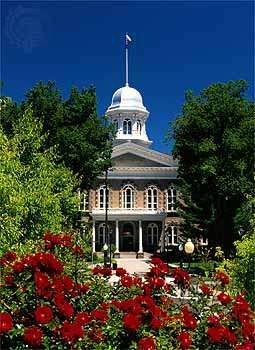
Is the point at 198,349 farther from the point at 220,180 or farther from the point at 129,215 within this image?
the point at 129,215

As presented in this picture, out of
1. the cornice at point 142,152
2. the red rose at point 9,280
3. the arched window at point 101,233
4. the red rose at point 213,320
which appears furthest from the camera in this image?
the cornice at point 142,152

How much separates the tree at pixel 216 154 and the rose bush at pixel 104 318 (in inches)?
1028

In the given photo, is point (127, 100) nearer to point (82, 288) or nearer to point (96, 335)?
point (82, 288)

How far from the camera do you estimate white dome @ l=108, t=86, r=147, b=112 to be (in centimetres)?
5962

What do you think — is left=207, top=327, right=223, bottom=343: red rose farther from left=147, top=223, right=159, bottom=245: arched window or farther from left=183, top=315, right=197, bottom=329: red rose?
left=147, top=223, right=159, bottom=245: arched window

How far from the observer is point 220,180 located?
105 ft

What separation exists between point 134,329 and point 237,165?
1075 inches

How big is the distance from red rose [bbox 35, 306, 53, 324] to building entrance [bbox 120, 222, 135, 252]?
43.7 metres

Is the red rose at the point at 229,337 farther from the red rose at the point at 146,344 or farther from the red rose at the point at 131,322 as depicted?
the red rose at the point at 131,322

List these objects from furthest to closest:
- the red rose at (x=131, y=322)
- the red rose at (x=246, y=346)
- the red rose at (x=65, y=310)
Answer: the red rose at (x=65, y=310), the red rose at (x=131, y=322), the red rose at (x=246, y=346)

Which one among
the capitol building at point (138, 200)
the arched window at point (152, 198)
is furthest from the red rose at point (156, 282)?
the arched window at point (152, 198)

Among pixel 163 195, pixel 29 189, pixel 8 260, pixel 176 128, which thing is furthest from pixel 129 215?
pixel 8 260

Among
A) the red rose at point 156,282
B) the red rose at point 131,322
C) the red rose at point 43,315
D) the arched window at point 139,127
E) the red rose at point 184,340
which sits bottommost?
the red rose at point 184,340

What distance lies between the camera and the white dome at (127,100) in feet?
196
